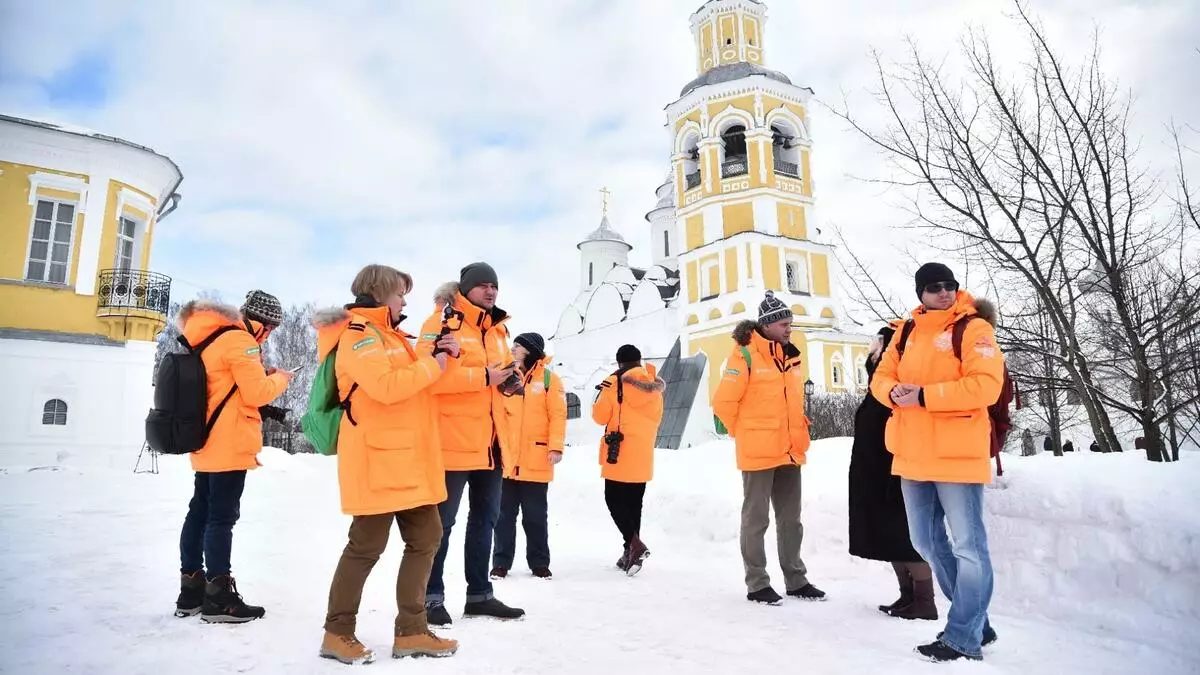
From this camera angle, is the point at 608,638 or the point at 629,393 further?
the point at 629,393

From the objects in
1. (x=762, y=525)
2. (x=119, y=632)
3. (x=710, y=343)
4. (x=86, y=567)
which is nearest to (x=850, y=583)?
(x=762, y=525)

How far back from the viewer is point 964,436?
3379mm

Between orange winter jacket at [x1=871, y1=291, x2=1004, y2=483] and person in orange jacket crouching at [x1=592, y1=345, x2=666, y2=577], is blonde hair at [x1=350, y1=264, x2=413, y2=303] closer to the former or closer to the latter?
orange winter jacket at [x1=871, y1=291, x2=1004, y2=483]

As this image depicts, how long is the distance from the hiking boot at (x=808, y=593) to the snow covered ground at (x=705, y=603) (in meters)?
0.14

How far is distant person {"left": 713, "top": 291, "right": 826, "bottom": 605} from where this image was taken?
4.76 m

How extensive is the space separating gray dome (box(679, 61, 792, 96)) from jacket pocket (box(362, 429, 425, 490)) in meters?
25.1

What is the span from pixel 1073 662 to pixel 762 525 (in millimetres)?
1849

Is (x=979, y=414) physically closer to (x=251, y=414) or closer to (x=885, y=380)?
(x=885, y=380)

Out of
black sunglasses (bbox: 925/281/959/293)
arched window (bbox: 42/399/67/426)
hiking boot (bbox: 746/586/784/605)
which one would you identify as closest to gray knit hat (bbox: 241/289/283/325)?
hiking boot (bbox: 746/586/784/605)

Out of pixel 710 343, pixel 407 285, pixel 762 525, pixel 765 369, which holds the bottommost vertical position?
pixel 762 525

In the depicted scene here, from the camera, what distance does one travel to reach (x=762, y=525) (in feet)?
15.6

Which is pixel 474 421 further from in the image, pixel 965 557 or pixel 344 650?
pixel 965 557

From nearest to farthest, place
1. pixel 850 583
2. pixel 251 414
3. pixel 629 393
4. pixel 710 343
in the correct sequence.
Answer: pixel 251 414, pixel 850 583, pixel 629 393, pixel 710 343

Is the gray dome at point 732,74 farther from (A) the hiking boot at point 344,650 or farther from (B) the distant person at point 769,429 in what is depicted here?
(A) the hiking boot at point 344,650
